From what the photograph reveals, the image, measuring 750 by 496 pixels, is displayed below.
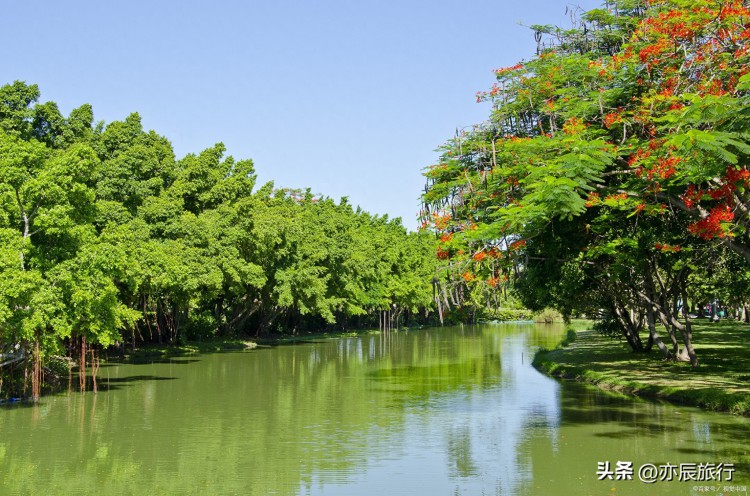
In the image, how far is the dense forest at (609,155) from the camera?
55.5 feet

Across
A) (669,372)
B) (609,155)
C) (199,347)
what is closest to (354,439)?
(609,155)

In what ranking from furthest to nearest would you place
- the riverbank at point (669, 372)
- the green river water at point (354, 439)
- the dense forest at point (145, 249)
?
the dense forest at point (145, 249), the riverbank at point (669, 372), the green river water at point (354, 439)

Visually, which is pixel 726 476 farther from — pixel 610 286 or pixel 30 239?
pixel 30 239

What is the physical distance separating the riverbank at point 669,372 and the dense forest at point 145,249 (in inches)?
368

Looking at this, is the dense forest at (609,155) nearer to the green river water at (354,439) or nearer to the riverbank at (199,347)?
the green river water at (354,439)

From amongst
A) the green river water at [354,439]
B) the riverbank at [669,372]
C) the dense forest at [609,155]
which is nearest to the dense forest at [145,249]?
the green river water at [354,439]

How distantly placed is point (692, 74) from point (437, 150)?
8.34 metres

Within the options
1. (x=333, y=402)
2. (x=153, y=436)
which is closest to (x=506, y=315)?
(x=333, y=402)

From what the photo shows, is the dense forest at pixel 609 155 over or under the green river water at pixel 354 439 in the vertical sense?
over

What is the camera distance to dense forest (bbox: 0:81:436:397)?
26047 mm

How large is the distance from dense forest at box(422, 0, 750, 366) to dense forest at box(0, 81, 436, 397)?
11009 mm

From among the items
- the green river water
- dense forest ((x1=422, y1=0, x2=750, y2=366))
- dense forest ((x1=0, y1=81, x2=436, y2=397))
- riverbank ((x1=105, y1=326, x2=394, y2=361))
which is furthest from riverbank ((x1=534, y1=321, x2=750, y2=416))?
riverbank ((x1=105, y1=326, x2=394, y2=361))

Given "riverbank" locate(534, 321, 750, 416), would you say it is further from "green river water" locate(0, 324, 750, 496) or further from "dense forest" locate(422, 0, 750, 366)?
"dense forest" locate(422, 0, 750, 366)

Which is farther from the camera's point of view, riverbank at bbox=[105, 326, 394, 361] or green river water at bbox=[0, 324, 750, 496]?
riverbank at bbox=[105, 326, 394, 361]
